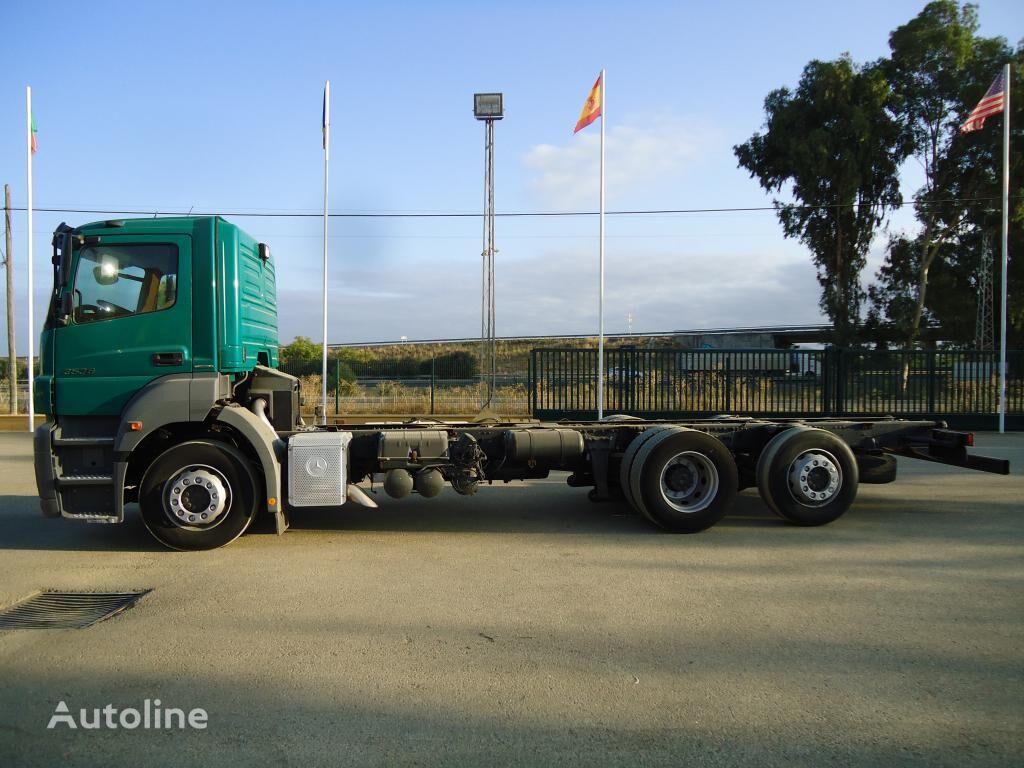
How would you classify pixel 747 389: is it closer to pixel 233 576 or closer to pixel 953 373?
pixel 953 373

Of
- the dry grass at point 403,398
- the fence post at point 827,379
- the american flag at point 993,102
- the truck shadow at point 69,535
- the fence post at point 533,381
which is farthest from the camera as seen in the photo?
the dry grass at point 403,398

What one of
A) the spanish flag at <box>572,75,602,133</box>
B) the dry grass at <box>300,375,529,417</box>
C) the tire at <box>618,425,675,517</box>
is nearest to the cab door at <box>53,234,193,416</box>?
the tire at <box>618,425,675,517</box>

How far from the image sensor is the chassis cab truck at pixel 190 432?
679 cm

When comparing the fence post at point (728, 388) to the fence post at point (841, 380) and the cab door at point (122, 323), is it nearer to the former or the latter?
the fence post at point (841, 380)

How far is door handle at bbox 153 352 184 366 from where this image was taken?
6.86m

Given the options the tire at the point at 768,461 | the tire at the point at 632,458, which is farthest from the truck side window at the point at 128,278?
the tire at the point at 768,461

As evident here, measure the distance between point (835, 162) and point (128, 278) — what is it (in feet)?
109

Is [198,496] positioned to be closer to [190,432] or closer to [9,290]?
[190,432]

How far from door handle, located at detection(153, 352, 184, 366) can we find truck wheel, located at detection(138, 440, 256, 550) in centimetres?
73

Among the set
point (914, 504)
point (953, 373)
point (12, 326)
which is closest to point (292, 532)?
point (914, 504)

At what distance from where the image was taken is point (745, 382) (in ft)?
62.1

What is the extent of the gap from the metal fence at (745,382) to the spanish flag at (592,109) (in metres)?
5.76

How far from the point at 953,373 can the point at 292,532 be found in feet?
59.7

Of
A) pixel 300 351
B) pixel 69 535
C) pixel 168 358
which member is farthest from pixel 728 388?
pixel 300 351
